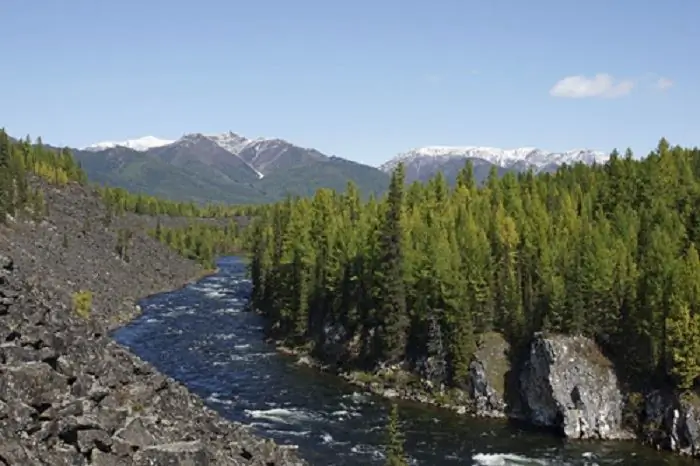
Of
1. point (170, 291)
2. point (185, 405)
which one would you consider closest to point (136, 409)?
point (185, 405)

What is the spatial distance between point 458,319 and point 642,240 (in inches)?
1235

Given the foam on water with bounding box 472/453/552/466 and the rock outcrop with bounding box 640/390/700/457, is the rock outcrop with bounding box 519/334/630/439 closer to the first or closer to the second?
the rock outcrop with bounding box 640/390/700/457

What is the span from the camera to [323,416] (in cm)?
7525

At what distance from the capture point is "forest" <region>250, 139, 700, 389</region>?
7906cm

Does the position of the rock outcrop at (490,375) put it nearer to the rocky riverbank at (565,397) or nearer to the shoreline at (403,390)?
the rocky riverbank at (565,397)

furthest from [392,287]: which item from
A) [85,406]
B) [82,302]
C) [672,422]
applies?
[85,406]

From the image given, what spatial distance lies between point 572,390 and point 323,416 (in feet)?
85.1

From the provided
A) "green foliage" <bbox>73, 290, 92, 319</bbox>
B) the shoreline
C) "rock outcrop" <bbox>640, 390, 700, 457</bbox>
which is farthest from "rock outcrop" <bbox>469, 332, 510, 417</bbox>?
"green foliage" <bbox>73, 290, 92, 319</bbox>

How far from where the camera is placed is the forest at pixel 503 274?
259ft

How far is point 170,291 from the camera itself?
16800cm

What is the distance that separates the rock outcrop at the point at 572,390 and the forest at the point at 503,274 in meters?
2.56

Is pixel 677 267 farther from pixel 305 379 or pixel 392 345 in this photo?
pixel 305 379

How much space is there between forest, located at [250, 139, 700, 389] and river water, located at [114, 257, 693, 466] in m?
8.35

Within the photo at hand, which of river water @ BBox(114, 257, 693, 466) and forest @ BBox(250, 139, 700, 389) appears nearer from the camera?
river water @ BBox(114, 257, 693, 466)
